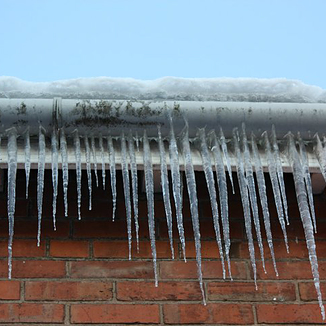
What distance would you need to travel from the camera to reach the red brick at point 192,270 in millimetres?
2088

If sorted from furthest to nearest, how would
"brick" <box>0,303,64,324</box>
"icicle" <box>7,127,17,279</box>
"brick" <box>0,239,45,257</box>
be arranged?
"brick" <box>0,239,45,257</box> → "brick" <box>0,303,64,324</box> → "icicle" <box>7,127,17,279</box>

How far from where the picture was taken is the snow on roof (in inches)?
75.4

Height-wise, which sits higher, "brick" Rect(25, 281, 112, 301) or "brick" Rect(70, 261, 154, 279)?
"brick" Rect(70, 261, 154, 279)

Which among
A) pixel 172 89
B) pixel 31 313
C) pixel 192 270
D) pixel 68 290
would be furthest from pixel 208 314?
pixel 172 89

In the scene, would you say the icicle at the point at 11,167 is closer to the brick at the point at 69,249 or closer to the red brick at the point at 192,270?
the brick at the point at 69,249

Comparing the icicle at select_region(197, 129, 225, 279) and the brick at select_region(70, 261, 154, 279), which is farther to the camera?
the brick at select_region(70, 261, 154, 279)

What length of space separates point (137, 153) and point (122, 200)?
0.29 meters

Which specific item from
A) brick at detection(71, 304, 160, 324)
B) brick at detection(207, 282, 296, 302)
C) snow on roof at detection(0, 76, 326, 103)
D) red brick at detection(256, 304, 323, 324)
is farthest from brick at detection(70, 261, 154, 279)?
snow on roof at detection(0, 76, 326, 103)

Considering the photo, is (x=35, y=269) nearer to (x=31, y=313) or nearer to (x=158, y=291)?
(x=31, y=313)

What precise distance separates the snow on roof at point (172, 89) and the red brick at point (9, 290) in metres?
0.62

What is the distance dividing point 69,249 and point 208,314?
52 centimetres

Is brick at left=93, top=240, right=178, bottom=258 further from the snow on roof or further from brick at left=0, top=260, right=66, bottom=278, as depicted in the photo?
the snow on roof

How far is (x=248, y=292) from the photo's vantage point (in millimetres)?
2080

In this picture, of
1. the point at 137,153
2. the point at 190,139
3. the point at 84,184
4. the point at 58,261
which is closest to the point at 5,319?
the point at 58,261
